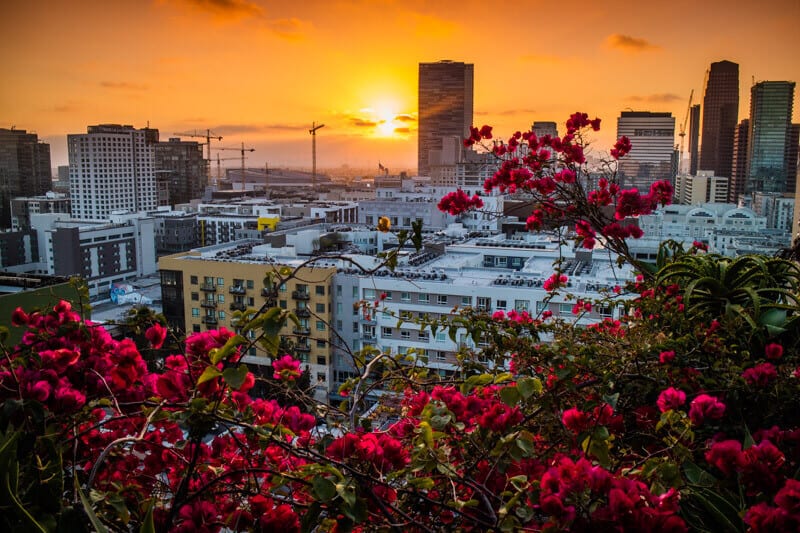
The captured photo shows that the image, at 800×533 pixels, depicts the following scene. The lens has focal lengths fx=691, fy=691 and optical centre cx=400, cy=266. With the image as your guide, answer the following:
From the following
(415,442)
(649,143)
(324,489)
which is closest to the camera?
(324,489)

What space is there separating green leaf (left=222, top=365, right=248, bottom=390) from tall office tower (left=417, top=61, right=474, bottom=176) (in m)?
61.9

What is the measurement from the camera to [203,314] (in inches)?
414

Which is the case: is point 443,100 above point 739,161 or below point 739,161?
above

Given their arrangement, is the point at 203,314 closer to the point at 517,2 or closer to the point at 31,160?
the point at 517,2

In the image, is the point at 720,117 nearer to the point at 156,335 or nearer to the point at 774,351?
the point at 774,351

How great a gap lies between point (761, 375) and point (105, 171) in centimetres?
3696

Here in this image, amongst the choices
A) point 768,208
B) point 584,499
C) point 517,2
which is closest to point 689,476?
point 584,499

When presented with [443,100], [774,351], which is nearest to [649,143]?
[443,100]

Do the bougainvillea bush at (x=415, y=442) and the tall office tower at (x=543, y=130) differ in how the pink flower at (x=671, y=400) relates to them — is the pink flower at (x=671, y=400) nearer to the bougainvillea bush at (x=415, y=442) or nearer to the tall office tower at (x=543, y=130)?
the bougainvillea bush at (x=415, y=442)

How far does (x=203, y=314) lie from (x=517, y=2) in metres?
7.90

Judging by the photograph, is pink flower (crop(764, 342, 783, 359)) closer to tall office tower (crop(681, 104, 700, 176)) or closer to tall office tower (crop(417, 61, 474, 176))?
tall office tower (crop(681, 104, 700, 176))

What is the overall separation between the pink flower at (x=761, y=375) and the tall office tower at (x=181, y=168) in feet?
142

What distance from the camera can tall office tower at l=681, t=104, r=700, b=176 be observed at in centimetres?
5122

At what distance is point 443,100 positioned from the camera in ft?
206
